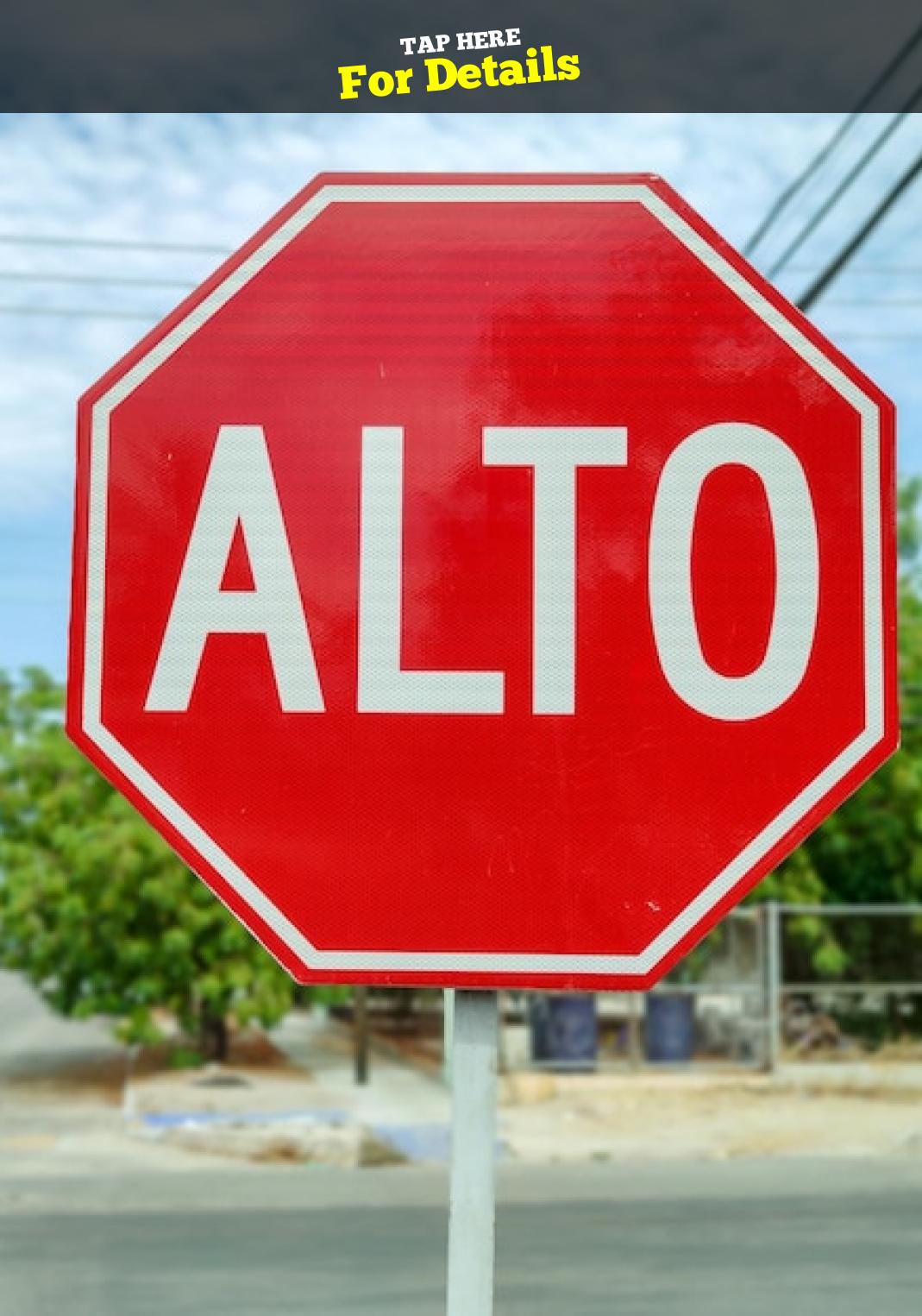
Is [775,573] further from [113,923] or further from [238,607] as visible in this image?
[113,923]

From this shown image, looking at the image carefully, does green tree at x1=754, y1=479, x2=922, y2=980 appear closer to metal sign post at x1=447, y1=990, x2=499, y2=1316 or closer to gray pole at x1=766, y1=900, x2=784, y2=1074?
gray pole at x1=766, y1=900, x2=784, y2=1074

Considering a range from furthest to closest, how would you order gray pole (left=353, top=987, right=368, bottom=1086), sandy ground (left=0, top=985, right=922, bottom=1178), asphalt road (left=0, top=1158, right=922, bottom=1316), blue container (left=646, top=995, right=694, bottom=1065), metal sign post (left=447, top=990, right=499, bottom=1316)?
1. blue container (left=646, top=995, right=694, bottom=1065)
2. gray pole (left=353, top=987, right=368, bottom=1086)
3. sandy ground (left=0, top=985, right=922, bottom=1178)
4. asphalt road (left=0, top=1158, right=922, bottom=1316)
5. metal sign post (left=447, top=990, right=499, bottom=1316)

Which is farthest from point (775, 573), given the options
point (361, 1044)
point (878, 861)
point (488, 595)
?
point (878, 861)

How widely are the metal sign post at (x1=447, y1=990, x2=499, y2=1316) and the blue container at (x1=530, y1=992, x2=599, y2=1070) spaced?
12.9m

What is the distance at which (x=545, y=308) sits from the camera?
1.41 meters

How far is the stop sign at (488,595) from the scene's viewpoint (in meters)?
1.33

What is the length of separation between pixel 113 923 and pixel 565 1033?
3.79 metres

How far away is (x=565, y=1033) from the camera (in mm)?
14141

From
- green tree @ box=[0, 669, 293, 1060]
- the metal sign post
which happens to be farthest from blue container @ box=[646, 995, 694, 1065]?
the metal sign post

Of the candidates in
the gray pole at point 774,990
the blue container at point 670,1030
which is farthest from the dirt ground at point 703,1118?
the blue container at point 670,1030

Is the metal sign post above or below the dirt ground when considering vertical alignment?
above

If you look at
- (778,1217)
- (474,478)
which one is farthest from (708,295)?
(778,1217)

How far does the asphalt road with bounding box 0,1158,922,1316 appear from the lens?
6461 mm

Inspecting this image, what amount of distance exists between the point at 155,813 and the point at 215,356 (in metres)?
0.37
